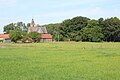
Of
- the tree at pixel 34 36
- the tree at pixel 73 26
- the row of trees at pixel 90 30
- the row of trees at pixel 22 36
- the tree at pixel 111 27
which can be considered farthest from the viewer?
the tree at pixel 73 26

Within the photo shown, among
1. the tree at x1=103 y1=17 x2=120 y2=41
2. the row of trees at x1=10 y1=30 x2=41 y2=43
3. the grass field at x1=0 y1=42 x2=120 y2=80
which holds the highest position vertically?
the tree at x1=103 y1=17 x2=120 y2=41

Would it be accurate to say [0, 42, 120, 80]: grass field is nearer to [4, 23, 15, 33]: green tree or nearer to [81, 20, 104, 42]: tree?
[81, 20, 104, 42]: tree

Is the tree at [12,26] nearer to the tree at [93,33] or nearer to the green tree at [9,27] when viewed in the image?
the green tree at [9,27]

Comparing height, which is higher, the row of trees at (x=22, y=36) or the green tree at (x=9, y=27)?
the green tree at (x=9, y=27)

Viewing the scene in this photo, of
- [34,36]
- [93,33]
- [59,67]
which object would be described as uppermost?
[93,33]

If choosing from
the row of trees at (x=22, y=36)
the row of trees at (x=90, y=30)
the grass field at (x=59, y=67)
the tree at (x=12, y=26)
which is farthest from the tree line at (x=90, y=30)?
the grass field at (x=59, y=67)

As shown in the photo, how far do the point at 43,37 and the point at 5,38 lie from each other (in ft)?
57.4

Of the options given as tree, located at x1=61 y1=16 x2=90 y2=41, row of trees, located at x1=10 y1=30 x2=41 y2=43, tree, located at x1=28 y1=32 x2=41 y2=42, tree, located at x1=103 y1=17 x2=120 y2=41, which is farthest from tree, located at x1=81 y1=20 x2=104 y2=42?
row of trees, located at x1=10 y1=30 x2=41 y2=43

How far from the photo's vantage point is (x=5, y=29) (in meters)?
160

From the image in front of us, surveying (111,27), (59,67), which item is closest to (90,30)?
(111,27)

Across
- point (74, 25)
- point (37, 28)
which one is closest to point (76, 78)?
point (74, 25)

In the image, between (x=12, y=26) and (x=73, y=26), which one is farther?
(x=12, y=26)

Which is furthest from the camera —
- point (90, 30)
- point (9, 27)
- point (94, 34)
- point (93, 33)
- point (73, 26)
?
point (9, 27)

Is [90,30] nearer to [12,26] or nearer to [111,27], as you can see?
[111,27]
